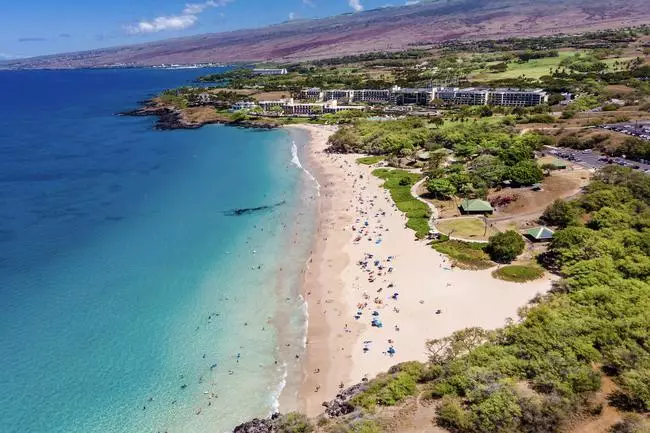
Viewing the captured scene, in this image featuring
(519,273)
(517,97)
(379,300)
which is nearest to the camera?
(379,300)

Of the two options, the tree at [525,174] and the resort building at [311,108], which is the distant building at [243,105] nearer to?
the resort building at [311,108]

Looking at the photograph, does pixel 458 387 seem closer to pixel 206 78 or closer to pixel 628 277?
pixel 628 277

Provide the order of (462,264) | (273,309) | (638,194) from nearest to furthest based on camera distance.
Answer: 1. (273,309)
2. (462,264)
3. (638,194)

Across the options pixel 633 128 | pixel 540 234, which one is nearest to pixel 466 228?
pixel 540 234

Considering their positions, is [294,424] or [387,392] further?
[387,392]

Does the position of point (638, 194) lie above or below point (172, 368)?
above

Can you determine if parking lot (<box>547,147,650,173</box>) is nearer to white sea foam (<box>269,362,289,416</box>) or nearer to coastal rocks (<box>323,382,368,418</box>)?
coastal rocks (<box>323,382,368,418</box>)

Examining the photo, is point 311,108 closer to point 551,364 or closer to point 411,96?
point 411,96

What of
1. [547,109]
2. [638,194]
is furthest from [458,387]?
[547,109]
